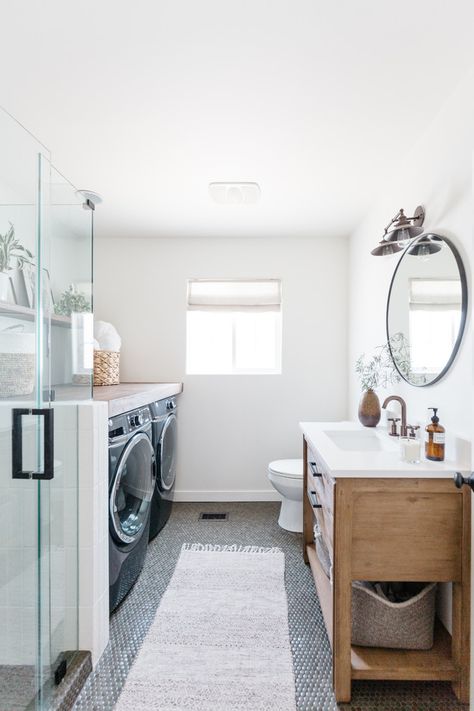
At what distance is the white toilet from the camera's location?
8.41 ft

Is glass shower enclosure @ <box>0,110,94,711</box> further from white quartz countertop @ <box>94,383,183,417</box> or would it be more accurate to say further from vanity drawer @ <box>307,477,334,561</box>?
vanity drawer @ <box>307,477,334,561</box>

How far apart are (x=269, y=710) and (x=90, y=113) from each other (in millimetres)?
2494

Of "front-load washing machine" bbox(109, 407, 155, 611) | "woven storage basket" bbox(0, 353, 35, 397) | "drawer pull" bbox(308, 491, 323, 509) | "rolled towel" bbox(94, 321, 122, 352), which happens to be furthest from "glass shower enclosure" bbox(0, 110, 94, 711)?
"rolled towel" bbox(94, 321, 122, 352)

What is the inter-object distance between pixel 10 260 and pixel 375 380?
6.67 ft

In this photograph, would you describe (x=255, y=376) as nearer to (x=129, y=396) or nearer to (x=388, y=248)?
(x=129, y=396)

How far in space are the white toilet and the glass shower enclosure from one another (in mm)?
1525

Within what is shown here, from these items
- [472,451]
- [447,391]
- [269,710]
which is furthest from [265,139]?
[269,710]

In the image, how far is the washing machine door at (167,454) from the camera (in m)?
2.62

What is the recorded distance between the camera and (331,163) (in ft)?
6.92

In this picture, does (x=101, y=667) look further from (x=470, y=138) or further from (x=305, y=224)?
(x=305, y=224)

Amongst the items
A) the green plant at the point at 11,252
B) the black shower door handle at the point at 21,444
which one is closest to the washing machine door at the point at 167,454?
the black shower door handle at the point at 21,444

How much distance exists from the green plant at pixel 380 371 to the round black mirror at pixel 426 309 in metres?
0.14

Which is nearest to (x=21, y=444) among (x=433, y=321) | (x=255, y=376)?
(x=433, y=321)

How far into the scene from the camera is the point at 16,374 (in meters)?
1.22
